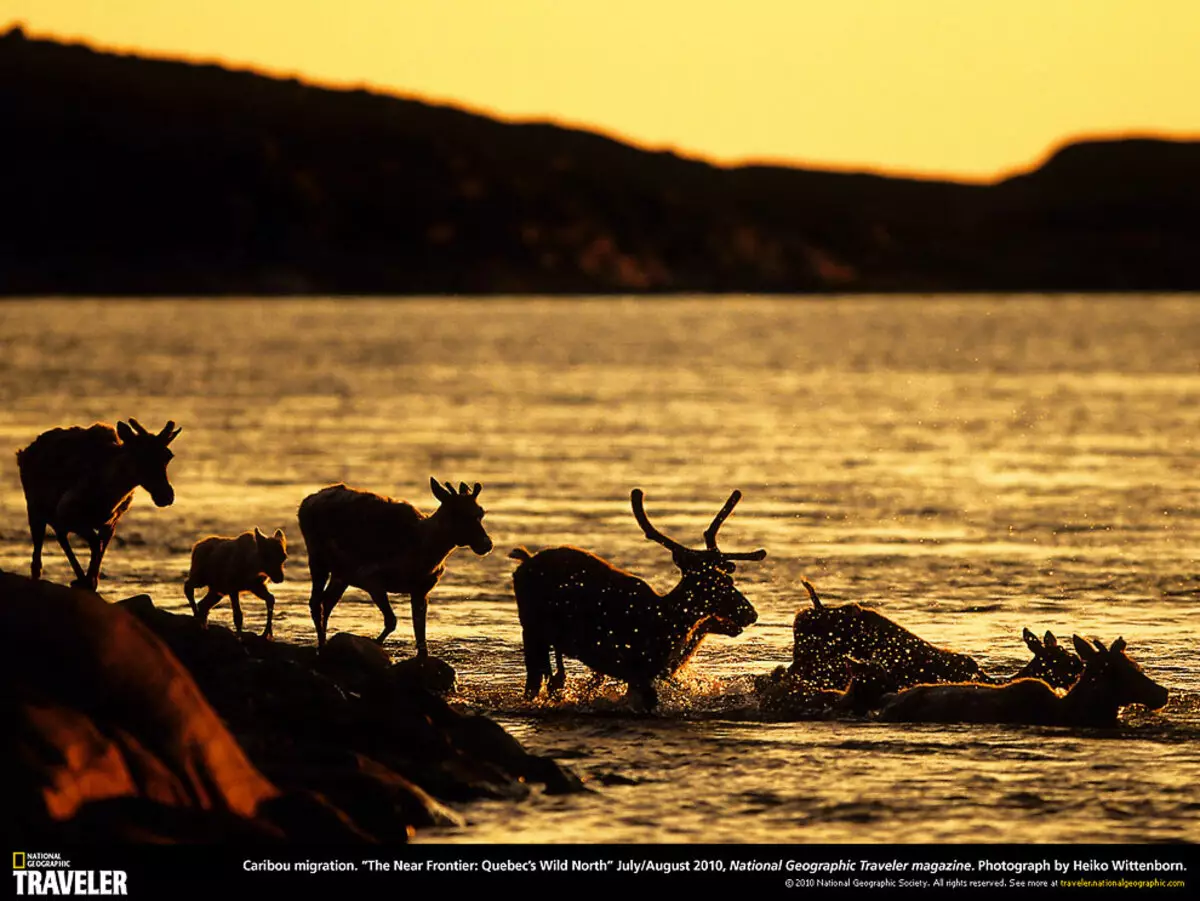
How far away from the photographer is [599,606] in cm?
1888

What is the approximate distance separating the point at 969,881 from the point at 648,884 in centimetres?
183

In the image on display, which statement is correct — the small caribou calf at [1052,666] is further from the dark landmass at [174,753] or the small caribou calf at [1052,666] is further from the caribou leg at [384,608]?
Answer: the dark landmass at [174,753]

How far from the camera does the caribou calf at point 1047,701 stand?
61.9 ft

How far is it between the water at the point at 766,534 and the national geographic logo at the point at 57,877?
2582mm

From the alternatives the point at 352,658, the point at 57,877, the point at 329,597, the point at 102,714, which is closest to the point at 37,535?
the point at 329,597

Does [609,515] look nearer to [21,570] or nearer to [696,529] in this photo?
[696,529]

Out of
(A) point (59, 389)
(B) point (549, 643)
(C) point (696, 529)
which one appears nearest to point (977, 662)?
(B) point (549, 643)

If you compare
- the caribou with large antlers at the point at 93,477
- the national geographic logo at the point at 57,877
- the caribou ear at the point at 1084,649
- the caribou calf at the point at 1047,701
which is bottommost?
the national geographic logo at the point at 57,877

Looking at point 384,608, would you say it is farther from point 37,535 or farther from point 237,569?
point 37,535

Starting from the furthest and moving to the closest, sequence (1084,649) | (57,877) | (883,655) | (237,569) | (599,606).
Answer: (237,569) < (883,655) < (1084,649) < (599,606) < (57,877)

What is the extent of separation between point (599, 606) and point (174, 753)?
5.77m

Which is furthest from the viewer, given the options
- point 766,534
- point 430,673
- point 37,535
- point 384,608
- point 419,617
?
point 766,534

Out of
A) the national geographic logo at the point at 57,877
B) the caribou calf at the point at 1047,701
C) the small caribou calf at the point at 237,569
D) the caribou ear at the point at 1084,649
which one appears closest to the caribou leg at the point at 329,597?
the small caribou calf at the point at 237,569
